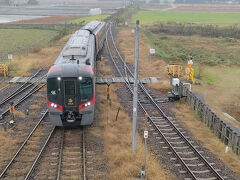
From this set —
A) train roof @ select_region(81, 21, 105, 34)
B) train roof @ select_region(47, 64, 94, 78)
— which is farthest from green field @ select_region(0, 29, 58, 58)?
train roof @ select_region(47, 64, 94, 78)

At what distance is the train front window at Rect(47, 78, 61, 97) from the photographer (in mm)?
15250

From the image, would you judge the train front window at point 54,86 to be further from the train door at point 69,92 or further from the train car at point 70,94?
the train door at point 69,92

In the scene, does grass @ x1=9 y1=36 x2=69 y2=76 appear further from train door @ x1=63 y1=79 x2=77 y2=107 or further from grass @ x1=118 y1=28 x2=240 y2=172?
train door @ x1=63 y1=79 x2=77 y2=107

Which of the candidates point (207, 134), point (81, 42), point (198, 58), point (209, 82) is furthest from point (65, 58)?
point (198, 58)

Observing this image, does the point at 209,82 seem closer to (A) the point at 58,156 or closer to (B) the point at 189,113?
(B) the point at 189,113

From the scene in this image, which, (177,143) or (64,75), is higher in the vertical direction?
(64,75)

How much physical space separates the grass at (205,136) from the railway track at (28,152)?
26.1 ft

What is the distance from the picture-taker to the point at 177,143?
15570 mm

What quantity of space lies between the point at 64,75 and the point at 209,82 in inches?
713

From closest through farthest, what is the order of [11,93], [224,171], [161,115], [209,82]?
[224,171]
[161,115]
[11,93]
[209,82]

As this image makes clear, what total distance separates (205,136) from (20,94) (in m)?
14.1

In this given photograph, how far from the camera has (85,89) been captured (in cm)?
1553

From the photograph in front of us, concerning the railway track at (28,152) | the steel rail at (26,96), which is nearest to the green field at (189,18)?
the steel rail at (26,96)

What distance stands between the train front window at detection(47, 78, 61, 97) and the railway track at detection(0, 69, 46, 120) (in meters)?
4.78
